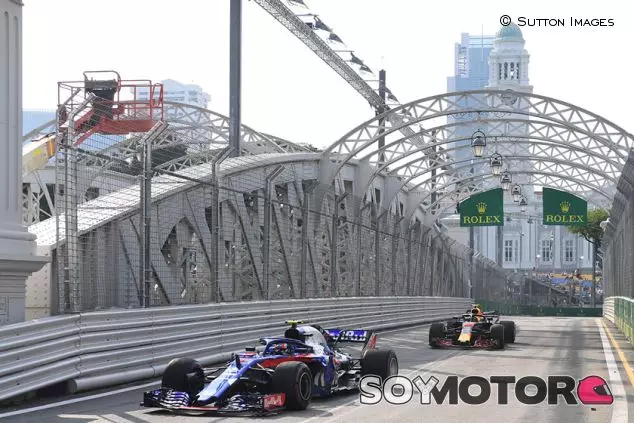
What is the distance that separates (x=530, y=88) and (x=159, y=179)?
464 ft

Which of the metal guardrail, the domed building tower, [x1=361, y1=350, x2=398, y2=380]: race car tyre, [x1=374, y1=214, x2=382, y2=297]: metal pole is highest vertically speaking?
the domed building tower

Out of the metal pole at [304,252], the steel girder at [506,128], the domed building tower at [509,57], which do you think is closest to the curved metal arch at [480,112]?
the steel girder at [506,128]

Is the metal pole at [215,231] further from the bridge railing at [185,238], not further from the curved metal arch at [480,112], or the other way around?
the curved metal arch at [480,112]

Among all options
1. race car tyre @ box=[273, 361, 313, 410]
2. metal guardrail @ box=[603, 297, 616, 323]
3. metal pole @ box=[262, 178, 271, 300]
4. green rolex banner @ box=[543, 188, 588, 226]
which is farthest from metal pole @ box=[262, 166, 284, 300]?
green rolex banner @ box=[543, 188, 588, 226]

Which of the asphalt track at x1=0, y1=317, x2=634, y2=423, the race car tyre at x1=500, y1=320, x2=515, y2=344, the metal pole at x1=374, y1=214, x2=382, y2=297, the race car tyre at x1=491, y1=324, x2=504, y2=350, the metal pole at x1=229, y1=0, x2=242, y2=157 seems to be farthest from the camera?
the metal pole at x1=374, y1=214, x2=382, y2=297

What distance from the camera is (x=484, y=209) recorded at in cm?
5253

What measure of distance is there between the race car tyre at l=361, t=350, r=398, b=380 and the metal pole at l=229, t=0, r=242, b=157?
1370 centimetres

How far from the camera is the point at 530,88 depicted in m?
156

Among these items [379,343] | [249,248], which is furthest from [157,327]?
[379,343]

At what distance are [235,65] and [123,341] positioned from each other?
1388 cm

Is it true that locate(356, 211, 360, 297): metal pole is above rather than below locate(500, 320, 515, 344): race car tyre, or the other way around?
above

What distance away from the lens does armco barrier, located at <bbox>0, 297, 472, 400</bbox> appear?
12.5 meters

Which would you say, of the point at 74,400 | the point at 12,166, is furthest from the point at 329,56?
the point at 74,400

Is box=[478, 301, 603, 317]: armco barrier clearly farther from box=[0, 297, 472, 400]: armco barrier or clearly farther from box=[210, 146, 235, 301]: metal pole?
box=[210, 146, 235, 301]: metal pole
